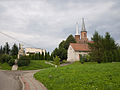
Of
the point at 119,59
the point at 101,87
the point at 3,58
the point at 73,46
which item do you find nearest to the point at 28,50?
the point at 73,46

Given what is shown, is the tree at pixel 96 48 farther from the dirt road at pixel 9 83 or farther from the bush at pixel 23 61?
the dirt road at pixel 9 83

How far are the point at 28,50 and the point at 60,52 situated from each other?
25.7 metres

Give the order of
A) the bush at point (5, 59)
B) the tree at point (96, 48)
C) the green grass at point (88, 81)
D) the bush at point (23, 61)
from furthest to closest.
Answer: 1. the bush at point (5, 59)
2. the bush at point (23, 61)
3. the tree at point (96, 48)
4. the green grass at point (88, 81)

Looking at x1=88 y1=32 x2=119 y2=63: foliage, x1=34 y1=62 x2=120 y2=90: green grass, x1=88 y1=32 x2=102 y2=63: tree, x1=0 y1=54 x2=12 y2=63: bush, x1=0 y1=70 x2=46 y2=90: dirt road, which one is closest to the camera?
x1=34 y1=62 x2=120 y2=90: green grass

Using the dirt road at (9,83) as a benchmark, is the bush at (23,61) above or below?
above

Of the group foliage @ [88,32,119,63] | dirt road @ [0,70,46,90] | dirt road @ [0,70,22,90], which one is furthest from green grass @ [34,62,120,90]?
foliage @ [88,32,119,63]

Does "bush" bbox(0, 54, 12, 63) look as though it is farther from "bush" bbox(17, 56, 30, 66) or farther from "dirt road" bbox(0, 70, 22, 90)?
"dirt road" bbox(0, 70, 22, 90)

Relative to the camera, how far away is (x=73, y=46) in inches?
1917

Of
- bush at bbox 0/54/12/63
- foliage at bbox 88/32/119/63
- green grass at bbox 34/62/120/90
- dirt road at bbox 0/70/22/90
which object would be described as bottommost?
dirt road at bbox 0/70/22/90

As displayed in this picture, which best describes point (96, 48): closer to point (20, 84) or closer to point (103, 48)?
point (103, 48)

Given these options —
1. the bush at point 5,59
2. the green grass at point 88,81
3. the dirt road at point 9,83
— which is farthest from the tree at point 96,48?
the bush at point 5,59

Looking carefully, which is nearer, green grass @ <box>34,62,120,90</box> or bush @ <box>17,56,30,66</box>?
green grass @ <box>34,62,120,90</box>

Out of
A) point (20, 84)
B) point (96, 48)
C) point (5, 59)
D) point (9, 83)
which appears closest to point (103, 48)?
point (96, 48)

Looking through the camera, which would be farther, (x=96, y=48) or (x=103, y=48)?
(x=96, y=48)
